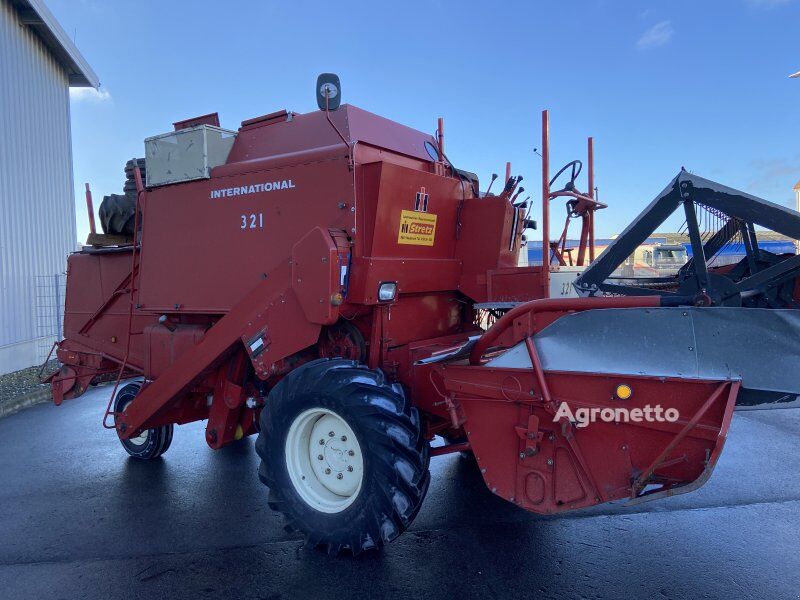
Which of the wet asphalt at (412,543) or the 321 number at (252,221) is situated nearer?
the wet asphalt at (412,543)

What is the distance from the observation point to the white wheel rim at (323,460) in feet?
12.2

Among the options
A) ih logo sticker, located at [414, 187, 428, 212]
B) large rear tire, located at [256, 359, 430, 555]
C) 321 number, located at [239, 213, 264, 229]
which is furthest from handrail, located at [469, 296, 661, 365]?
321 number, located at [239, 213, 264, 229]

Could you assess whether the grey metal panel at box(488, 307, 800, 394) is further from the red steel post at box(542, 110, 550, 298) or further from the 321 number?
the 321 number

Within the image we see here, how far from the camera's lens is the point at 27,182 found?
11281 mm

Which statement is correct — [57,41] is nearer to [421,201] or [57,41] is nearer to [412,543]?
[421,201]

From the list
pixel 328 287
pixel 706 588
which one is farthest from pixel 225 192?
pixel 706 588

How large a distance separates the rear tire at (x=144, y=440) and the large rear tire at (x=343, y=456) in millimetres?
2371

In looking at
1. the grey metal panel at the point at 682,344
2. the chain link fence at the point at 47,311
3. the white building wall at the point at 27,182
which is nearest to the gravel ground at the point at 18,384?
the white building wall at the point at 27,182

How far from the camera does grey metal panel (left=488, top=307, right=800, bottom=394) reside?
2.78m

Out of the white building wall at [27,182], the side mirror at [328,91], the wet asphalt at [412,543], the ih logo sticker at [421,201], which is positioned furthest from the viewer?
the white building wall at [27,182]

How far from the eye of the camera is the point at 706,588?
3.30m

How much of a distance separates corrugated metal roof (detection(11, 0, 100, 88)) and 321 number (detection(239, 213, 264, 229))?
956 centimetres

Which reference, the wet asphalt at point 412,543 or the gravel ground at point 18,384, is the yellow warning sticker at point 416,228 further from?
the gravel ground at point 18,384

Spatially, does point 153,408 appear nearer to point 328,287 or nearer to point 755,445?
point 328,287
